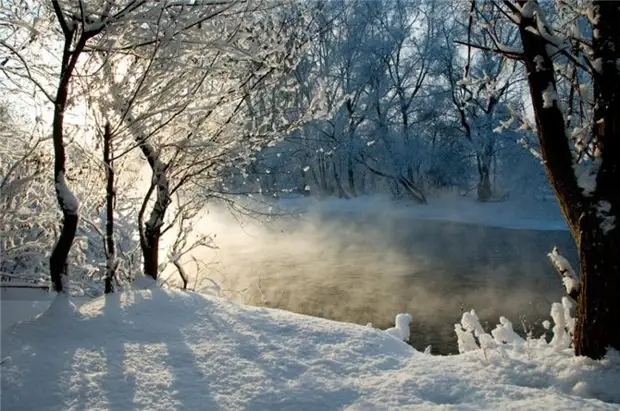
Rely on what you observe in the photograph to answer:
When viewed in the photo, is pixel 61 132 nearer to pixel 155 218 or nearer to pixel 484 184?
pixel 155 218

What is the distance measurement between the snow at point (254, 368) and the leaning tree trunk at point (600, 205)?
0.24 m

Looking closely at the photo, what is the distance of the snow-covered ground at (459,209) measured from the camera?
80.7 ft

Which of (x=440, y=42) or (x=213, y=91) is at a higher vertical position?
(x=440, y=42)

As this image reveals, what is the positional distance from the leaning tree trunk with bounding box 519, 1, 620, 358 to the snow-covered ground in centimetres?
1876

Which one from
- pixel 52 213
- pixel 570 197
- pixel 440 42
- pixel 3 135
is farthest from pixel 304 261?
Result: pixel 440 42

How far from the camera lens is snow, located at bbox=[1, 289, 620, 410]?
3068mm

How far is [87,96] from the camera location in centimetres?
505

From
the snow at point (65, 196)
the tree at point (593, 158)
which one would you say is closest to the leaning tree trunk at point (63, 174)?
the snow at point (65, 196)

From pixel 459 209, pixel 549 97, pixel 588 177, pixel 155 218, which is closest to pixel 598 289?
pixel 588 177

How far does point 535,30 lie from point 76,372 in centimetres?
417

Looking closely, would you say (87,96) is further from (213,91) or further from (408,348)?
(408,348)

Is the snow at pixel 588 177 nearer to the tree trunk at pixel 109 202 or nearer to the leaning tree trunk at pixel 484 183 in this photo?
the tree trunk at pixel 109 202

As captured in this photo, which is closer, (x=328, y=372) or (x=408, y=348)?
(x=328, y=372)

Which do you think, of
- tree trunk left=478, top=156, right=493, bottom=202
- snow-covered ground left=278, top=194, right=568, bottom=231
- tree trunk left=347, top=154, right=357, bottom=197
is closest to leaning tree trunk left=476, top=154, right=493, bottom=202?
tree trunk left=478, top=156, right=493, bottom=202
